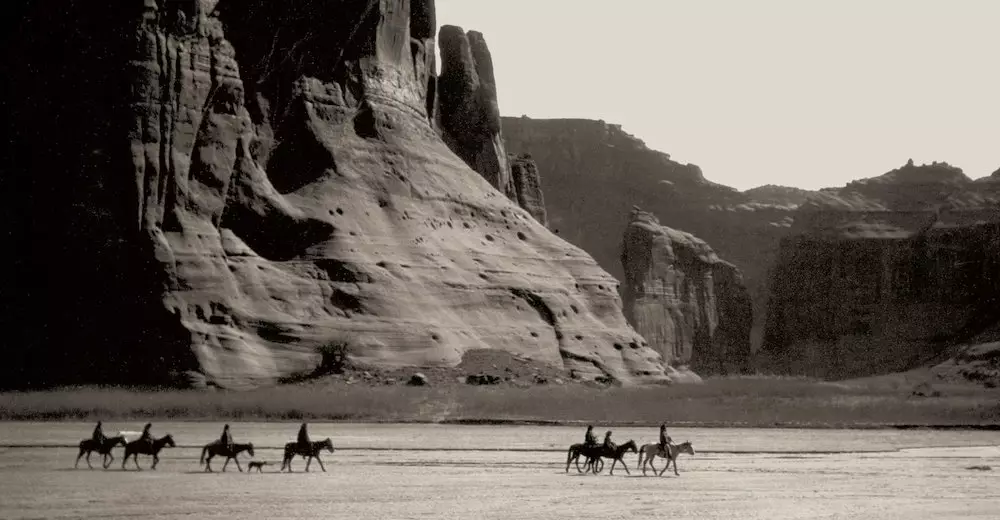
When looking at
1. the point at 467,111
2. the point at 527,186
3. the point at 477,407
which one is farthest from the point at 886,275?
the point at 477,407

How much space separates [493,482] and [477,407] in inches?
1310

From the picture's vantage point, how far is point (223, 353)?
66688mm

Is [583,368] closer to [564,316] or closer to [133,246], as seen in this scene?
[564,316]

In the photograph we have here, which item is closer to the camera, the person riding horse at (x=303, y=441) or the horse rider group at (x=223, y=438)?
the horse rider group at (x=223, y=438)

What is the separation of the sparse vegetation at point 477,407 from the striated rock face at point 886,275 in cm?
7854

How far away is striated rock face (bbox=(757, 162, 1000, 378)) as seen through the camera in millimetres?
159375

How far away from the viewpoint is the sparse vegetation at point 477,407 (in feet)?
198

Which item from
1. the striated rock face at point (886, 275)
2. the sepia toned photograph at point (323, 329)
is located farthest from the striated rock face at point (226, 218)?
the striated rock face at point (886, 275)

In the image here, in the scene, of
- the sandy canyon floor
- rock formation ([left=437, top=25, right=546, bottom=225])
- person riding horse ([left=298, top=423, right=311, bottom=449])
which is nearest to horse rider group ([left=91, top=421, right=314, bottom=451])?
person riding horse ([left=298, top=423, right=311, bottom=449])

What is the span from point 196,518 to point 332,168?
5714 centimetres

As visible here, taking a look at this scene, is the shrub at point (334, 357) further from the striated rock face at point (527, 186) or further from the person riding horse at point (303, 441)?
the striated rock face at point (527, 186)

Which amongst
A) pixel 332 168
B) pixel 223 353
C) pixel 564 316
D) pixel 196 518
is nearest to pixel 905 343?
pixel 564 316

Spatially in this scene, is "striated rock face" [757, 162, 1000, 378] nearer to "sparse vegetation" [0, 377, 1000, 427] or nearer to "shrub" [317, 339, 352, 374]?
"sparse vegetation" [0, 377, 1000, 427]

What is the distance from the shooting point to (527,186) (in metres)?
123
